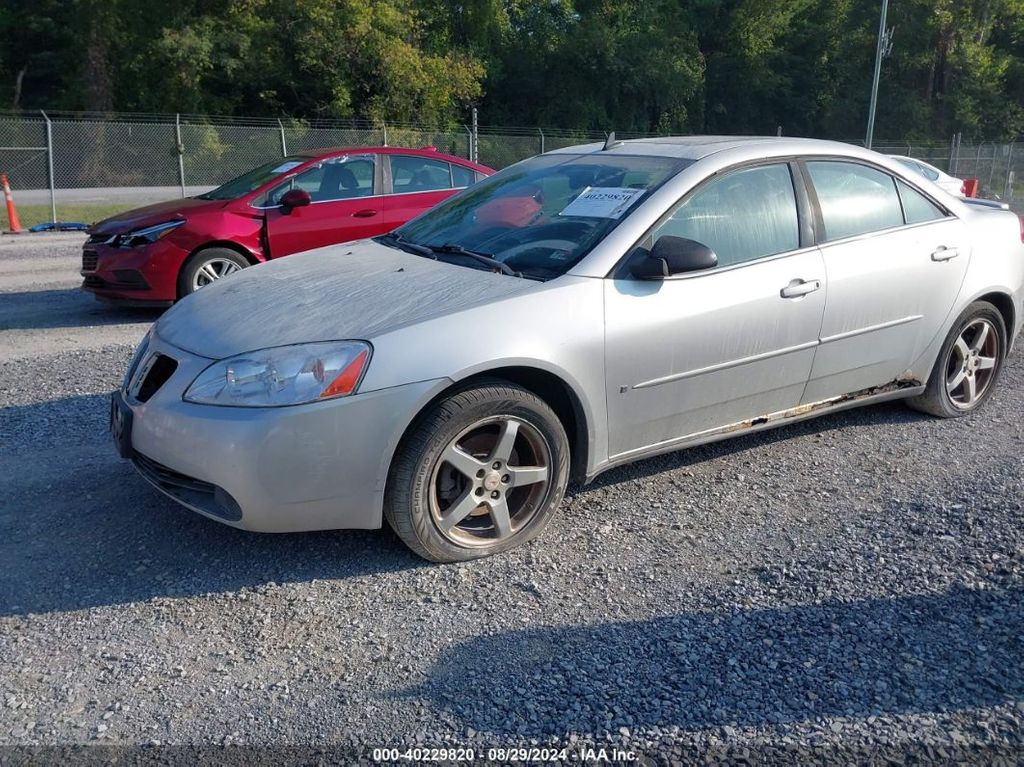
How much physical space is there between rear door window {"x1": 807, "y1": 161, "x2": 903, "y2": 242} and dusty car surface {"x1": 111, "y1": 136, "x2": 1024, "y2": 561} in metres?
0.01

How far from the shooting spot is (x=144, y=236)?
8477 mm

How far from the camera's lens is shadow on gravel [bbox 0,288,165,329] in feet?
27.7

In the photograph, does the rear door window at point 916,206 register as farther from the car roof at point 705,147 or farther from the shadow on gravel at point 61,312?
the shadow on gravel at point 61,312

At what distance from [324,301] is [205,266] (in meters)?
5.12

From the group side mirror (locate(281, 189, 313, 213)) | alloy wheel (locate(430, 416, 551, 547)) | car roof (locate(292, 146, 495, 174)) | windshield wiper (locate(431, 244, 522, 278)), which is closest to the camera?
alloy wheel (locate(430, 416, 551, 547))

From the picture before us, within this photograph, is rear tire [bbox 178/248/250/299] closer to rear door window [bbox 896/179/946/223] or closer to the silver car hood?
the silver car hood

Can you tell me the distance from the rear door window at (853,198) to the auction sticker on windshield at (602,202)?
1110mm

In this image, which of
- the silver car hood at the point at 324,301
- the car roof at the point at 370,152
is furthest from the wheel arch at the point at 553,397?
the car roof at the point at 370,152

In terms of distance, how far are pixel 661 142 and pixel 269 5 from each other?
108ft

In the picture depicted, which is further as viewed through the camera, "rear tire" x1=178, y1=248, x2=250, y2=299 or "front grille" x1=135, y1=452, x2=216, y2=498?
"rear tire" x1=178, y1=248, x2=250, y2=299

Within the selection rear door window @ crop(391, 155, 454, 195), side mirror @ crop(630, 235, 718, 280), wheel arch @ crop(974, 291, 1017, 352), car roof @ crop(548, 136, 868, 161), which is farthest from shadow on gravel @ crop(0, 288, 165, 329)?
wheel arch @ crop(974, 291, 1017, 352)

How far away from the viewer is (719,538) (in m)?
4.06

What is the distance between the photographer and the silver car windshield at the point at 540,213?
13.9ft

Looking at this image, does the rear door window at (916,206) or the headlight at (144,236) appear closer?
the rear door window at (916,206)
